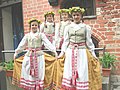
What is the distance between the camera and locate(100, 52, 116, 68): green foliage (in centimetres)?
462

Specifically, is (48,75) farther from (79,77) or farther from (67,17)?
(67,17)

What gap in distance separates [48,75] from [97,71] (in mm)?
875

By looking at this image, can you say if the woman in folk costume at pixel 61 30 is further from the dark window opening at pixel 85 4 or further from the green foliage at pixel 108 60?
the green foliage at pixel 108 60

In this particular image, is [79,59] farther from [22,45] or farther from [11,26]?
[11,26]

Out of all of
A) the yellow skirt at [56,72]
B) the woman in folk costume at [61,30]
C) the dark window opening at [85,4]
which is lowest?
the yellow skirt at [56,72]

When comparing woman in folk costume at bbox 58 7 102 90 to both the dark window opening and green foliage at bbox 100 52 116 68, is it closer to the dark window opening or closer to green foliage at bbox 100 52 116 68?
green foliage at bbox 100 52 116 68

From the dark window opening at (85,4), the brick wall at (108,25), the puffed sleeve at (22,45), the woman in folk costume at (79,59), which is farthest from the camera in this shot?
the dark window opening at (85,4)

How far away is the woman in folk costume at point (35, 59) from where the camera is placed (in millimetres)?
4168

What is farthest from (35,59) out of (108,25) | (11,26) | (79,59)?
(11,26)

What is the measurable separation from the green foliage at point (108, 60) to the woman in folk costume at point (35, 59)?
108 centimetres

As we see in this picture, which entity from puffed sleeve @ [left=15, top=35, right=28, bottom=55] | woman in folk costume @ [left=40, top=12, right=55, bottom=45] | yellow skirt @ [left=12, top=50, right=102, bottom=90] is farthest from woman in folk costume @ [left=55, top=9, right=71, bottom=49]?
puffed sleeve @ [left=15, top=35, right=28, bottom=55]

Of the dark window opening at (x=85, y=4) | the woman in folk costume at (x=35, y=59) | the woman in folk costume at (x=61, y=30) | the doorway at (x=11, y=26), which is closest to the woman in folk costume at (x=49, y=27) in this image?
the woman in folk costume at (x=61, y=30)

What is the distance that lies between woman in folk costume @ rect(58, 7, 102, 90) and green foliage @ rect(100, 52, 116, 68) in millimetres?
679

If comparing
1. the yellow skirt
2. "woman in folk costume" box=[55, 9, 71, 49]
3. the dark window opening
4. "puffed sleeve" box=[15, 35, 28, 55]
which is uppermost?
the dark window opening
